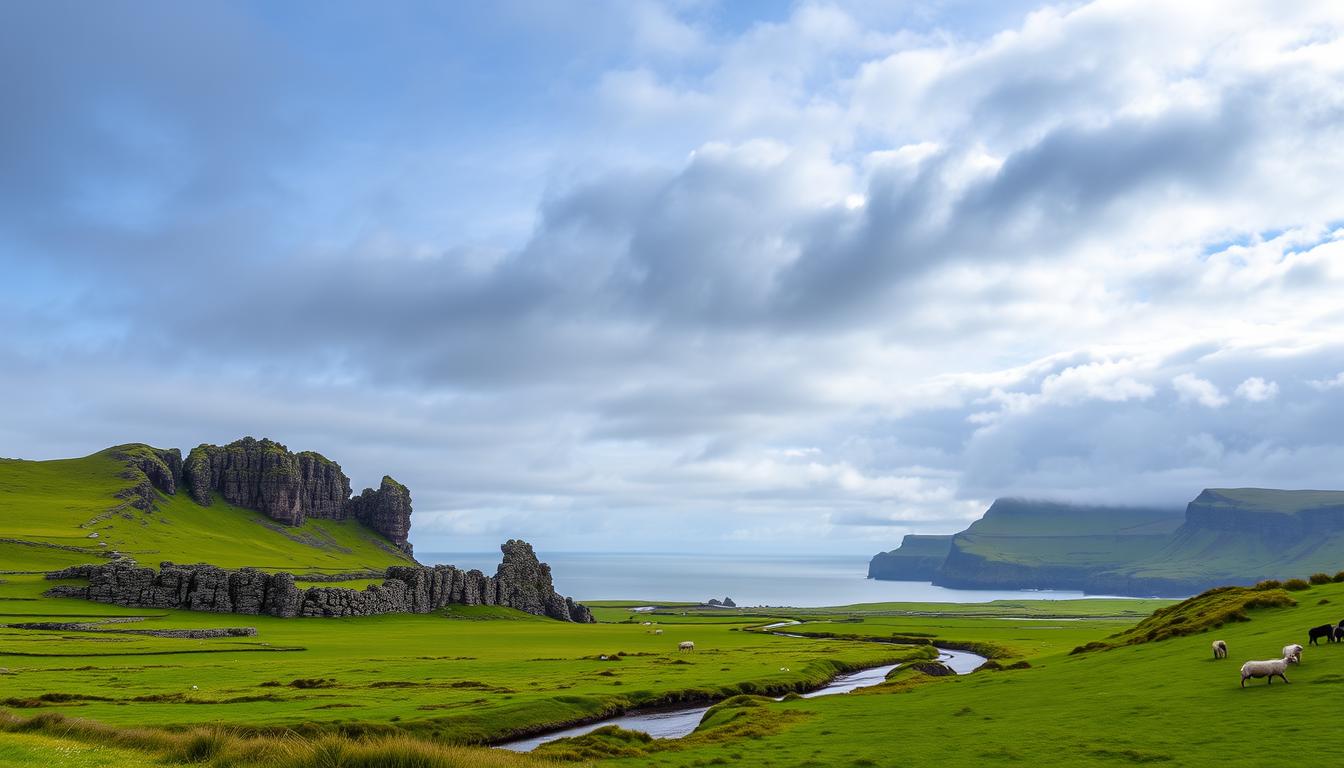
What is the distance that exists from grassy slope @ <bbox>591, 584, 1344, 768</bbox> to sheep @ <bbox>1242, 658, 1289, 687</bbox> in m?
0.62

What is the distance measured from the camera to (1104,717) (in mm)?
35562

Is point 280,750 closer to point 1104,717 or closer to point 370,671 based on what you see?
point 1104,717

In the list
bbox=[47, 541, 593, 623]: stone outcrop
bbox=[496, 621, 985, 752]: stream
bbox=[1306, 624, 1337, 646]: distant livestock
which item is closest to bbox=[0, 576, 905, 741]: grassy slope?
bbox=[496, 621, 985, 752]: stream

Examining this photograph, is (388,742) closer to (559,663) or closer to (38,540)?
(559,663)

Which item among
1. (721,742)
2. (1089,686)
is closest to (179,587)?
(721,742)

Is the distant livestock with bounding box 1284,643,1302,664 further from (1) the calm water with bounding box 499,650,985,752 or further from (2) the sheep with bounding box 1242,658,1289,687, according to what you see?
(1) the calm water with bounding box 499,650,985,752

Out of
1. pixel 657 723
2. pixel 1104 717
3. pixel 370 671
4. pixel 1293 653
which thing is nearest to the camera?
pixel 1104 717

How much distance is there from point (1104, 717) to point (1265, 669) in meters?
6.99

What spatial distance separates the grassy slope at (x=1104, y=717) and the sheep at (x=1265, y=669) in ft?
2.02

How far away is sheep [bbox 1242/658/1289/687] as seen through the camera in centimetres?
3488

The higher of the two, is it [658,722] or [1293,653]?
[1293,653]

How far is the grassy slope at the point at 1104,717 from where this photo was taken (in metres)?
28.9

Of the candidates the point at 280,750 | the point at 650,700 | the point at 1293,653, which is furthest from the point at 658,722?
the point at 1293,653

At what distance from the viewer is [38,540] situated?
567 ft
